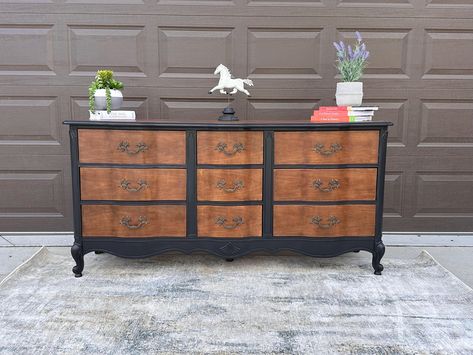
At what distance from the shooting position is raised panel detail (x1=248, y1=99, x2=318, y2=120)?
3.07 metres

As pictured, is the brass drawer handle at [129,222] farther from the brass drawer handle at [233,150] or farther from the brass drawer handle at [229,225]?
the brass drawer handle at [233,150]

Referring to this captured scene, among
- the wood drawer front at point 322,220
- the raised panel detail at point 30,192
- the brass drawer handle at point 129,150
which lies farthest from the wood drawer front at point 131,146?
the raised panel detail at point 30,192

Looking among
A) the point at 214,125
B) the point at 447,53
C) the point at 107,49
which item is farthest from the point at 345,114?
the point at 107,49

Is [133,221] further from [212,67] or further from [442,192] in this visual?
[442,192]

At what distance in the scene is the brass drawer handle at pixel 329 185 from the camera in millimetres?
2398

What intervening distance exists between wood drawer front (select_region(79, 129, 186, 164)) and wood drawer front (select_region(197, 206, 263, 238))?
1.11 ft

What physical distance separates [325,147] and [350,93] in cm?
43

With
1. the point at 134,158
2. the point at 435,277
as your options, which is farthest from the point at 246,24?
the point at 435,277

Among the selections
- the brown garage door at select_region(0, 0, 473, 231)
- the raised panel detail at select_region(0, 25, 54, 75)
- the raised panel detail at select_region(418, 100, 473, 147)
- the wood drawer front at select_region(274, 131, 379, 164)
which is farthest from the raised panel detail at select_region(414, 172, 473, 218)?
the raised panel detail at select_region(0, 25, 54, 75)

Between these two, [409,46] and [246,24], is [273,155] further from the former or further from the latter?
[409,46]

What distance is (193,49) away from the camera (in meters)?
3.00

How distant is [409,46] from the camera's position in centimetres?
303

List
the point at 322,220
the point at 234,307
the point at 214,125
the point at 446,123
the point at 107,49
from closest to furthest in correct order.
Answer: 1. the point at 234,307
2. the point at 214,125
3. the point at 322,220
4. the point at 107,49
5. the point at 446,123

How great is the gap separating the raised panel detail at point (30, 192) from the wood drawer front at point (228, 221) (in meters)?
1.31
